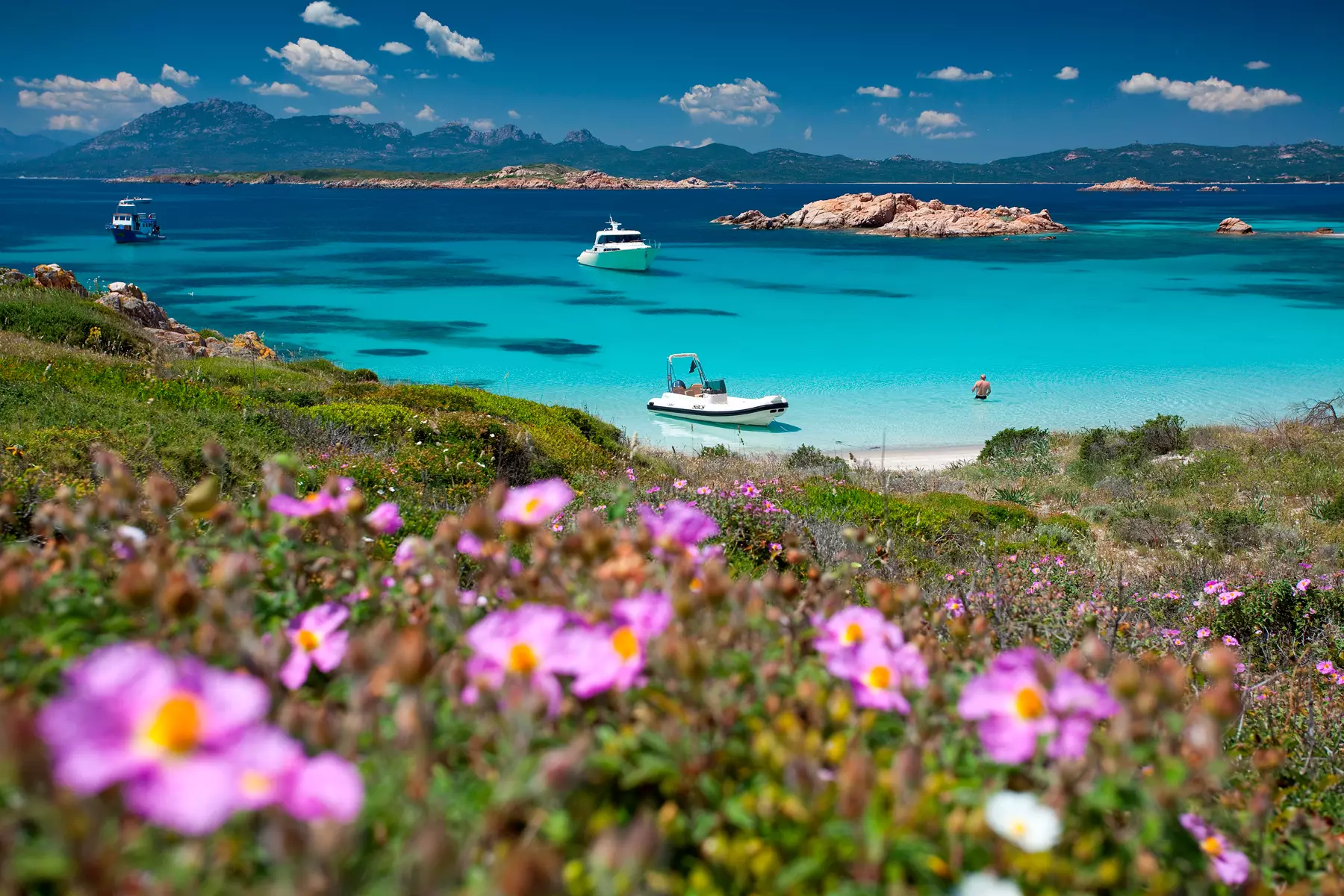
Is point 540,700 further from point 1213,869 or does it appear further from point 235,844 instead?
point 1213,869

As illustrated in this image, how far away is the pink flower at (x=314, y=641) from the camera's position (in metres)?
1.45

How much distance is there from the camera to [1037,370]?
29.0 metres

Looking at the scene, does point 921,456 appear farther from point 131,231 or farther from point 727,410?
point 131,231

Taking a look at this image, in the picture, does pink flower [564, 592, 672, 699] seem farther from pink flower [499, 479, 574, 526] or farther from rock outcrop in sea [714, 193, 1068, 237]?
rock outcrop in sea [714, 193, 1068, 237]

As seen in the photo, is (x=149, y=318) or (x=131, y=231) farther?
(x=131, y=231)

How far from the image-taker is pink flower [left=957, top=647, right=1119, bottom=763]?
1237mm

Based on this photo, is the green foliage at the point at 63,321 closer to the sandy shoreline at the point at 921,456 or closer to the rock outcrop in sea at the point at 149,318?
the rock outcrop in sea at the point at 149,318

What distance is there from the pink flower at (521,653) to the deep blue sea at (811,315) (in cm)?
1814

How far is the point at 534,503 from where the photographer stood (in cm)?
172

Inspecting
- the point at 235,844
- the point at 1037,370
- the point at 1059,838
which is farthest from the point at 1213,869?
the point at 1037,370

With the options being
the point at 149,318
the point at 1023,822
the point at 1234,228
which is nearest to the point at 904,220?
the point at 1234,228

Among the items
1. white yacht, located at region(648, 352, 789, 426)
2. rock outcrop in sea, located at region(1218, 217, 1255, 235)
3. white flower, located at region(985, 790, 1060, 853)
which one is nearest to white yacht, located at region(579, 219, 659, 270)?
white yacht, located at region(648, 352, 789, 426)

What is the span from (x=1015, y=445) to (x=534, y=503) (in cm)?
1776

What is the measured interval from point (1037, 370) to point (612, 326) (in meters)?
16.3
